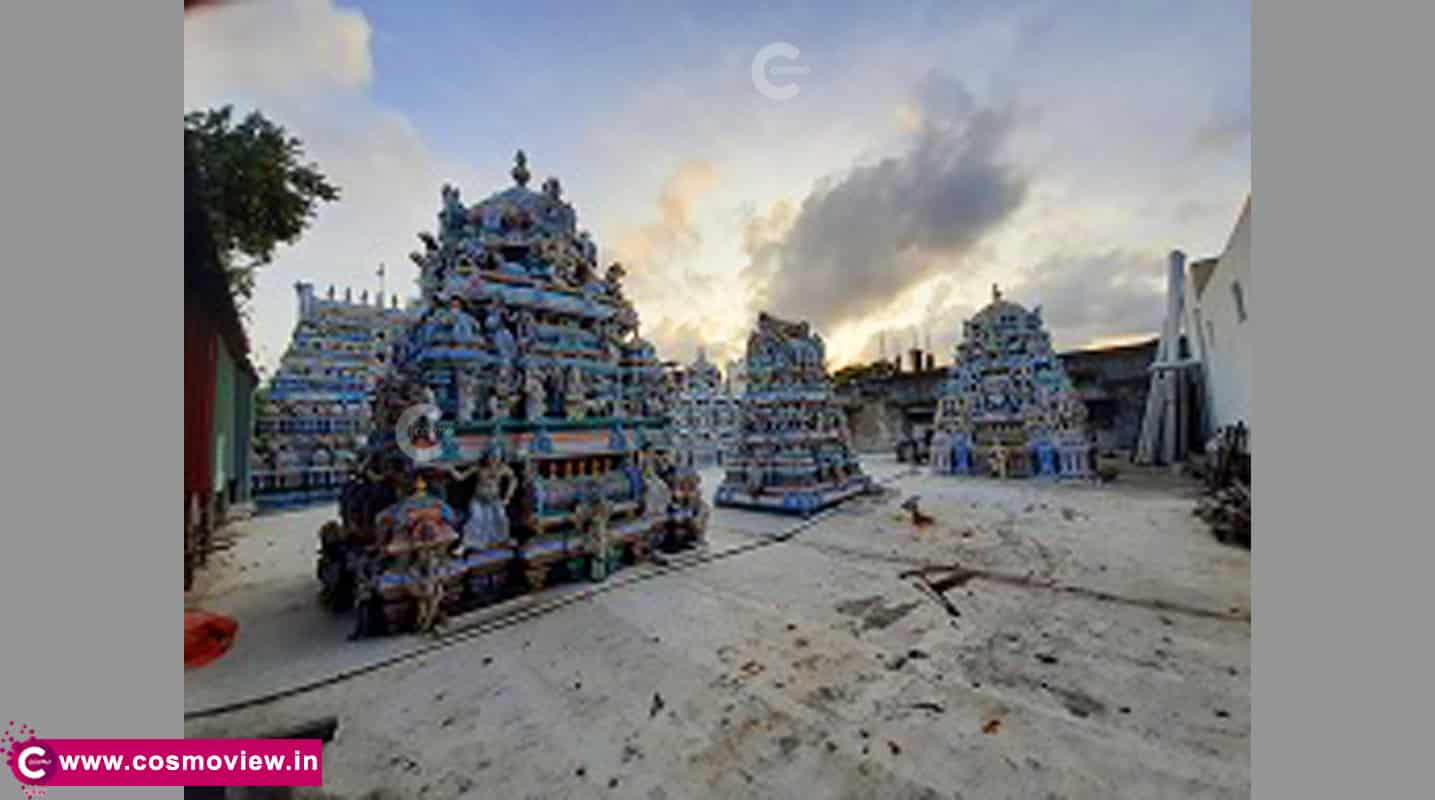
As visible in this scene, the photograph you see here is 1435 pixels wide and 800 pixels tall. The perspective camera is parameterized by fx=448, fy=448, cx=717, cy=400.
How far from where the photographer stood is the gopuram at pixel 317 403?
494 inches

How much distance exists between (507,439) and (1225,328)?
1894 centimetres

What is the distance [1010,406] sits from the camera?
14750 millimetres

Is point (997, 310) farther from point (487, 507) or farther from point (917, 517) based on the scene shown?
point (487, 507)

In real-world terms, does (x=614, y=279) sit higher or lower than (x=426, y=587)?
higher

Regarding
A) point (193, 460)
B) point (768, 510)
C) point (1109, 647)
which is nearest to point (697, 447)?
point (768, 510)

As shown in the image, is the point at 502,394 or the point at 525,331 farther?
the point at 525,331

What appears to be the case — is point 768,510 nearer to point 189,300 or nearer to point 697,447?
point 189,300

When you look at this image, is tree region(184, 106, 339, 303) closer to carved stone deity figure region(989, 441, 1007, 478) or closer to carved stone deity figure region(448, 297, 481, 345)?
carved stone deity figure region(448, 297, 481, 345)

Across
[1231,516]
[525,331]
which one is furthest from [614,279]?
[1231,516]

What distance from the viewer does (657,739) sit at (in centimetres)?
266

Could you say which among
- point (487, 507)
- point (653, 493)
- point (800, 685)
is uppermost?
point (487, 507)

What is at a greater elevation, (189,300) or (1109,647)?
(189,300)

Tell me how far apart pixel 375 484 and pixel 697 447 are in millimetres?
17252
